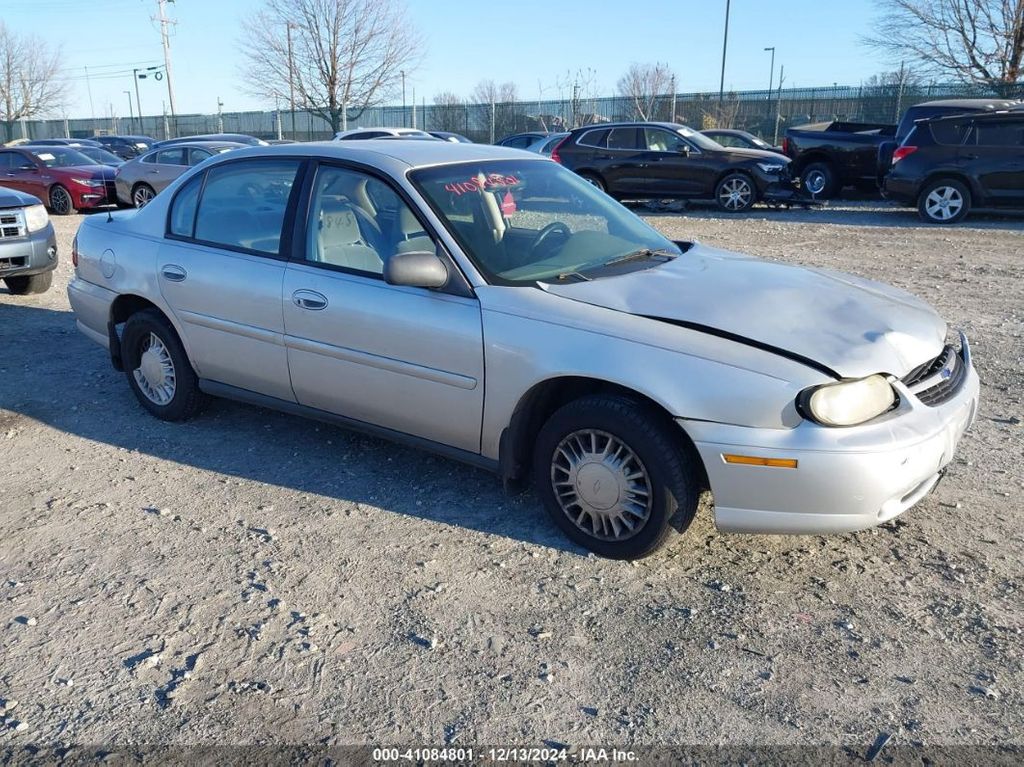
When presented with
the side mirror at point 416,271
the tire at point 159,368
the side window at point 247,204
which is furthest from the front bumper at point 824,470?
the tire at point 159,368

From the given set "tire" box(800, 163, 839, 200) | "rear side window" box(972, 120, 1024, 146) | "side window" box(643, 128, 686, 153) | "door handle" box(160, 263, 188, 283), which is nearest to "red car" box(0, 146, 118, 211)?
"side window" box(643, 128, 686, 153)

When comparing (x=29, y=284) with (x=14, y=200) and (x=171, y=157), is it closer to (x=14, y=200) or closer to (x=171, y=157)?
(x=14, y=200)

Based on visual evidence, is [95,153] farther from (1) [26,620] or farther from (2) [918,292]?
(1) [26,620]

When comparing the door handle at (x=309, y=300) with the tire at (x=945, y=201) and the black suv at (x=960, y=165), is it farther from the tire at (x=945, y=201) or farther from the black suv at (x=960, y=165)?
the tire at (x=945, y=201)

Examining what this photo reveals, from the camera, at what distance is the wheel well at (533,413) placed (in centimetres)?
362

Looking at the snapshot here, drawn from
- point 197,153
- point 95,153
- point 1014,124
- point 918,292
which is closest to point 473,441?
point 918,292

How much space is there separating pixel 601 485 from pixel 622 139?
13.9 metres

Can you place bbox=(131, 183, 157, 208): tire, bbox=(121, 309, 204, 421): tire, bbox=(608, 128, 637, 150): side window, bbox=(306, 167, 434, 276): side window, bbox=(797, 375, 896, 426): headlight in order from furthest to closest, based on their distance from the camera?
bbox=(131, 183, 157, 208): tire, bbox=(608, 128, 637, 150): side window, bbox=(121, 309, 204, 421): tire, bbox=(306, 167, 434, 276): side window, bbox=(797, 375, 896, 426): headlight

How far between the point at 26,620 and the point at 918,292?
8.03 meters

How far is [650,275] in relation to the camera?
157 inches

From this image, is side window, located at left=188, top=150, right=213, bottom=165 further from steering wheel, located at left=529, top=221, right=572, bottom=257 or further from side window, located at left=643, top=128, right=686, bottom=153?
steering wheel, located at left=529, top=221, right=572, bottom=257

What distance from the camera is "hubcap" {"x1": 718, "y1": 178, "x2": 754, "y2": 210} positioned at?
52.2ft

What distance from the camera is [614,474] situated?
352 centimetres

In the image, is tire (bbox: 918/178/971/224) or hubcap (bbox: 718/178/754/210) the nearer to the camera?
tire (bbox: 918/178/971/224)
